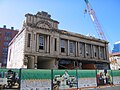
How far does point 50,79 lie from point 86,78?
4.27m

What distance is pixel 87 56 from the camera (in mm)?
33000

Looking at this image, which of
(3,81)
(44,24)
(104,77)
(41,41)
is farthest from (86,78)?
(44,24)

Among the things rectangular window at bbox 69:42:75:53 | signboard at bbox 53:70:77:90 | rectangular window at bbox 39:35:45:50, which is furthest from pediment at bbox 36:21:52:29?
signboard at bbox 53:70:77:90

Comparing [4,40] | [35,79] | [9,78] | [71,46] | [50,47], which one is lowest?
[35,79]

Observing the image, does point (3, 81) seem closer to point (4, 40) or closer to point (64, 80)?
point (64, 80)

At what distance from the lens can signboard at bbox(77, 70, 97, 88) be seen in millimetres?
14492

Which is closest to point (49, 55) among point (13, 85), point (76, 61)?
point (76, 61)

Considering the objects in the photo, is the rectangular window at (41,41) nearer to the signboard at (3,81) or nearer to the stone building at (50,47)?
the stone building at (50,47)

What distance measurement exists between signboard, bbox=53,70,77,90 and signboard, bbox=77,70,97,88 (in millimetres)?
627

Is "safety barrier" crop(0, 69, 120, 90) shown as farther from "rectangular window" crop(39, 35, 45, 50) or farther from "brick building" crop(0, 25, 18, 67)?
"brick building" crop(0, 25, 18, 67)

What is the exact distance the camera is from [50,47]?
26703 mm

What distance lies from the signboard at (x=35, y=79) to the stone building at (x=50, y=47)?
11.9 m

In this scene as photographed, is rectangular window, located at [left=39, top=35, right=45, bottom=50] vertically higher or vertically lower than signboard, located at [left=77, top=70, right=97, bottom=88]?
higher

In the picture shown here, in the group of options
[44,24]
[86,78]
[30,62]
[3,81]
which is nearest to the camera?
[3,81]
